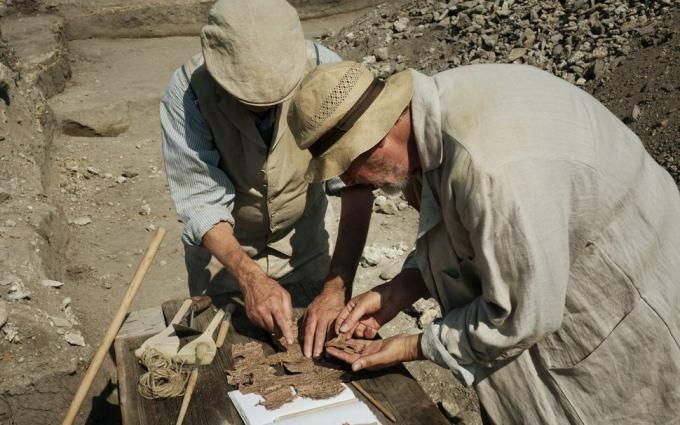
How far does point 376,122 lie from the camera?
2014mm

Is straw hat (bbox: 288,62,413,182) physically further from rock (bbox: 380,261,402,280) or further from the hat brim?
rock (bbox: 380,261,402,280)

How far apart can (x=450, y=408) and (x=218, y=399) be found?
2.16 meters

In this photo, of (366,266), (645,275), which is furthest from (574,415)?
(366,266)

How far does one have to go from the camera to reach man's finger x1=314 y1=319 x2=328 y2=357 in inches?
102

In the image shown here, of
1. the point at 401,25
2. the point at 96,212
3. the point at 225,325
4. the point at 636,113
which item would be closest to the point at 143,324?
the point at 225,325

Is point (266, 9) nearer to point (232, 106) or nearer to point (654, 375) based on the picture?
point (232, 106)

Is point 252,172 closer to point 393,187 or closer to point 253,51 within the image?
point 253,51

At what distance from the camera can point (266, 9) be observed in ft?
8.66

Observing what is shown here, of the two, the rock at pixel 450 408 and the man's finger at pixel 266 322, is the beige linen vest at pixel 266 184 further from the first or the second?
the rock at pixel 450 408

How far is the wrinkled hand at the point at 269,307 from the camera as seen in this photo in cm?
265

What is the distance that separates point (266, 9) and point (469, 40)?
6.43m

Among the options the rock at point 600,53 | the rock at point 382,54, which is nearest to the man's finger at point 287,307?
the rock at point 600,53

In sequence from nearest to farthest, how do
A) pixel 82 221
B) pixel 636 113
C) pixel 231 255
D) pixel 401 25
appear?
1. pixel 231 255
2. pixel 636 113
3. pixel 82 221
4. pixel 401 25

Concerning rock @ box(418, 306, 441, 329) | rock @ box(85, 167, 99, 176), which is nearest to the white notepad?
rock @ box(418, 306, 441, 329)
